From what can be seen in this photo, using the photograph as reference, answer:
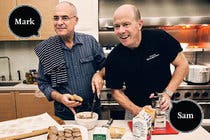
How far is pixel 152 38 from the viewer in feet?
6.31

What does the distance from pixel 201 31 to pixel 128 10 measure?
6.90 ft

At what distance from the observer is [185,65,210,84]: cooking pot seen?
298 centimetres

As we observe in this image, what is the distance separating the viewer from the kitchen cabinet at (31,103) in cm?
323

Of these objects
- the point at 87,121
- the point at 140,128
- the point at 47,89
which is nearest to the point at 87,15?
the point at 47,89

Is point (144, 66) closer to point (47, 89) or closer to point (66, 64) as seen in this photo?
point (66, 64)

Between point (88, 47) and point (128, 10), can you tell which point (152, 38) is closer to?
point (128, 10)


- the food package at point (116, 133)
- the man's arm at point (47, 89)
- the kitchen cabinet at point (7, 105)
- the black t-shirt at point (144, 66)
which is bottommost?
the kitchen cabinet at point (7, 105)

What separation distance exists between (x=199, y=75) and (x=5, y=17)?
2.39 metres

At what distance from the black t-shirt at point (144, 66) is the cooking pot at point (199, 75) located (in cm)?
117

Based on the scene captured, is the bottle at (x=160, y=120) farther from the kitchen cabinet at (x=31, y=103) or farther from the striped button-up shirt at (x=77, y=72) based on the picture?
the kitchen cabinet at (x=31, y=103)

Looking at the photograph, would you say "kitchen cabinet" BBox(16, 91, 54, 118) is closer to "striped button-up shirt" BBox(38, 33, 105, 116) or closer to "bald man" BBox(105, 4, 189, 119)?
"striped button-up shirt" BBox(38, 33, 105, 116)

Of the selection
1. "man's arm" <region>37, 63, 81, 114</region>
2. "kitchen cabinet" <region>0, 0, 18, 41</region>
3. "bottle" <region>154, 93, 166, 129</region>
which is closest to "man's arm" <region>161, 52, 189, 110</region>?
"bottle" <region>154, 93, 166, 129</region>

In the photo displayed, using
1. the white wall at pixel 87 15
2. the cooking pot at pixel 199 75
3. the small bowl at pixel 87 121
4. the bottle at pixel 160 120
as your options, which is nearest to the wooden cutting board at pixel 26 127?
the small bowl at pixel 87 121

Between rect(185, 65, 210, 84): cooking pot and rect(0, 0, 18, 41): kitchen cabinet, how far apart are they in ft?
7.20
